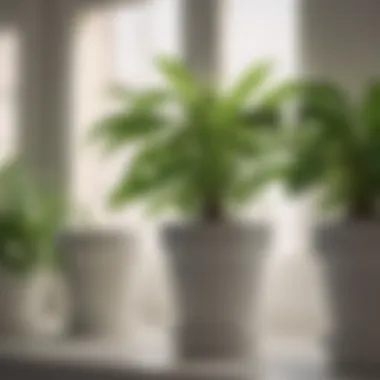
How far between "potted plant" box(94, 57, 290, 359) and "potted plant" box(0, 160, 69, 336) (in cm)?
29

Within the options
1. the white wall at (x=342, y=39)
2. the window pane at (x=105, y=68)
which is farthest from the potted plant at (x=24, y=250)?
the white wall at (x=342, y=39)

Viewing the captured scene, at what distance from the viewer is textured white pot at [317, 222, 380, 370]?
1.14 metres

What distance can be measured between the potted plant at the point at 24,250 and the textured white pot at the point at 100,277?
8 centimetres

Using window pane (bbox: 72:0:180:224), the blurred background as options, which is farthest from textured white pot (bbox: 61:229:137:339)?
window pane (bbox: 72:0:180:224)

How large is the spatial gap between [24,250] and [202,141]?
1.50 feet

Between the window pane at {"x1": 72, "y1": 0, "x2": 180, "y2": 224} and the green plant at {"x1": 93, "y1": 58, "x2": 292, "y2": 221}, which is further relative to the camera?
the window pane at {"x1": 72, "y1": 0, "x2": 180, "y2": 224}

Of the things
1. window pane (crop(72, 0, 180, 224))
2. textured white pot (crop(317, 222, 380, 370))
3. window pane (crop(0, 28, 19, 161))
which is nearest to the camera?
textured white pot (crop(317, 222, 380, 370))

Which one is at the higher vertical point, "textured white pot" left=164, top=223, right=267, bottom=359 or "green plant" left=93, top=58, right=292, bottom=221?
"green plant" left=93, top=58, right=292, bottom=221

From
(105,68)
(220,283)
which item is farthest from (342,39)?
(105,68)

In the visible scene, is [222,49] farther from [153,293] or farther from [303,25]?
[153,293]

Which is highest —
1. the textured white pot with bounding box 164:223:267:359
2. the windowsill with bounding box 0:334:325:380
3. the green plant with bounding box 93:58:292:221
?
the green plant with bounding box 93:58:292:221

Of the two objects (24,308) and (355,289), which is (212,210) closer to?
(355,289)

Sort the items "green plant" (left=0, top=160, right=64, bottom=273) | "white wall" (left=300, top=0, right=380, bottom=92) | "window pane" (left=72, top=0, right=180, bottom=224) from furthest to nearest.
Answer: "window pane" (left=72, top=0, right=180, bottom=224), "green plant" (left=0, top=160, right=64, bottom=273), "white wall" (left=300, top=0, right=380, bottom=92)

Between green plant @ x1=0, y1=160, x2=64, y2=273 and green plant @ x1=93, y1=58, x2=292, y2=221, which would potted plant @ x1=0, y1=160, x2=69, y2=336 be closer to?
green plant @ x1=0, y1=160, x2=64, y2=273
